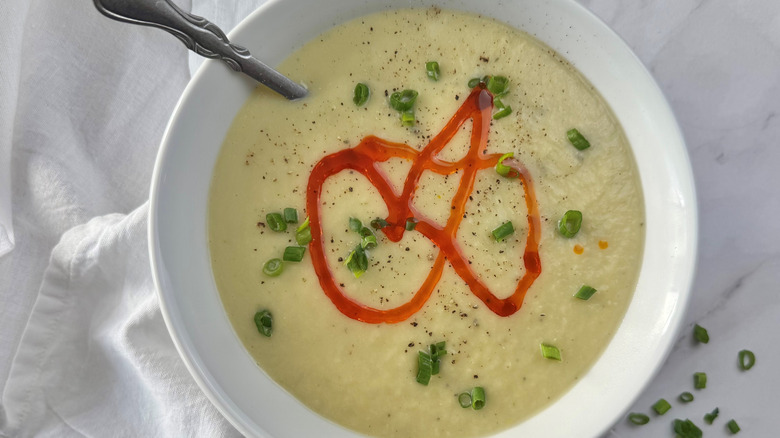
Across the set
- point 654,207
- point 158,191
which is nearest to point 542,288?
point 654,207

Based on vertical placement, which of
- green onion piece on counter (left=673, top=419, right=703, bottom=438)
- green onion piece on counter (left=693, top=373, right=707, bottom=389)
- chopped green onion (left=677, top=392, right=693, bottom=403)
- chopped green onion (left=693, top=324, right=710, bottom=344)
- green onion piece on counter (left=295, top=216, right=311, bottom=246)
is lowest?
green onion piece on counter (left=295, top=216, right=311, bottom=246)

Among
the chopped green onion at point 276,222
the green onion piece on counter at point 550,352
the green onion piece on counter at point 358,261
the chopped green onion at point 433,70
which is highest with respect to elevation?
the chopped green onion at point 433,70

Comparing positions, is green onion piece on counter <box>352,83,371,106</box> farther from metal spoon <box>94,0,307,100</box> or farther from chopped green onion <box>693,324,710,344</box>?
chopped green onion <box>693,324,710,344</box>

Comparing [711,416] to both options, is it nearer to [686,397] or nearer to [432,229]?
[686,397]

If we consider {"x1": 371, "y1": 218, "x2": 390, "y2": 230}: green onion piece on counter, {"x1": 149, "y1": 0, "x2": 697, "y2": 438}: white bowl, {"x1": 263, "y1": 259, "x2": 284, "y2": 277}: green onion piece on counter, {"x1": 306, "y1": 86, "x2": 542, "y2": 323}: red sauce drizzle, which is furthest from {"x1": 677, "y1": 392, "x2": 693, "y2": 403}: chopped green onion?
{"x1": 263, "y1": 259, "x2": 284, "y2": 277}: green onion piece on counter

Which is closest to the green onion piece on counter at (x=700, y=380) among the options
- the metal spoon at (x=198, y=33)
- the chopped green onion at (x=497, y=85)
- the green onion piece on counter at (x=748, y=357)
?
the green onion piece on counter at (x=748, y=357)

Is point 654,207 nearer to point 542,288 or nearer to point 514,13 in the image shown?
point 542,288

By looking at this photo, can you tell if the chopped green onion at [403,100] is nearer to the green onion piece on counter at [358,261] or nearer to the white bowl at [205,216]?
the white bowl at [205,216]
